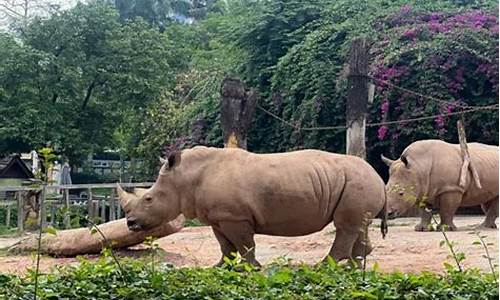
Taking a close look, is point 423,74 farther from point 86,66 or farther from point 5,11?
point 5,11

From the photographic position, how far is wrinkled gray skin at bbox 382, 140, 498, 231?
10877 millimetres

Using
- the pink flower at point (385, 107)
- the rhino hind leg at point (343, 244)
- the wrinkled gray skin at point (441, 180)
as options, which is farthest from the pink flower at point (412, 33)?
the rhino hind leg at point (343, 244)

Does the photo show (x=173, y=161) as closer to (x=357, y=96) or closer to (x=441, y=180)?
(x=357, y=96)

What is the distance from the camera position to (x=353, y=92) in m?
11.5

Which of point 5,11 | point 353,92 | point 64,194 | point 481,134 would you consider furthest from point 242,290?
point 5,11

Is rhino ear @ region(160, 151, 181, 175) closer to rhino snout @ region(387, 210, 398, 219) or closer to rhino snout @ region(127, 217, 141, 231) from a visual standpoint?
rhino snout @ region(127, 217, 141, 231)

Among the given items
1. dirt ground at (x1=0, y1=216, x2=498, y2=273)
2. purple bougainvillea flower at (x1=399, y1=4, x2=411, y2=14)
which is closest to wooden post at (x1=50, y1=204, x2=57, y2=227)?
dirt ground at (x1=0, y1=216, x2=498, y2=273)

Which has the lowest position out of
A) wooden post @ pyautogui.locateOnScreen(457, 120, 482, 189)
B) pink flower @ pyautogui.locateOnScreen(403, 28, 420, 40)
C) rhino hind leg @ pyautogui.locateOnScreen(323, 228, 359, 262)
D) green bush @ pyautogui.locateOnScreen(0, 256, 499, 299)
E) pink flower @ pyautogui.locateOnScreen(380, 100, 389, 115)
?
rhino hind leg @ pyautogui.locateOnScreen(323, 228, 359, 262)

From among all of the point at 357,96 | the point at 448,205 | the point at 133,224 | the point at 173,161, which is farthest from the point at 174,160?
the point at 448,205

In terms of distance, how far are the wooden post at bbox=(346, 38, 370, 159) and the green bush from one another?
658 centimetres

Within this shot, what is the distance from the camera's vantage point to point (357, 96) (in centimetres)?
1152

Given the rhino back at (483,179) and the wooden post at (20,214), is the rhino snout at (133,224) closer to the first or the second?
the rhino back at (483,179)

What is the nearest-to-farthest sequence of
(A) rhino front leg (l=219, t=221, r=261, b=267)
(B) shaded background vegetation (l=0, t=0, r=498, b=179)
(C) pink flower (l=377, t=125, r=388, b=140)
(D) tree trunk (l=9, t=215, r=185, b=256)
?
(A) rhino front leg (l=219, t=221, r=261, b=267), (D) tree trunk (l=9, t=215, r=185, b=256), (C) pink flower (l=377, t=125, r=388, b=140), (B) shaded background vegetation (l=0, t=0, r=498, b=179)

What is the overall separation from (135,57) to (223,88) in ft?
40.4
